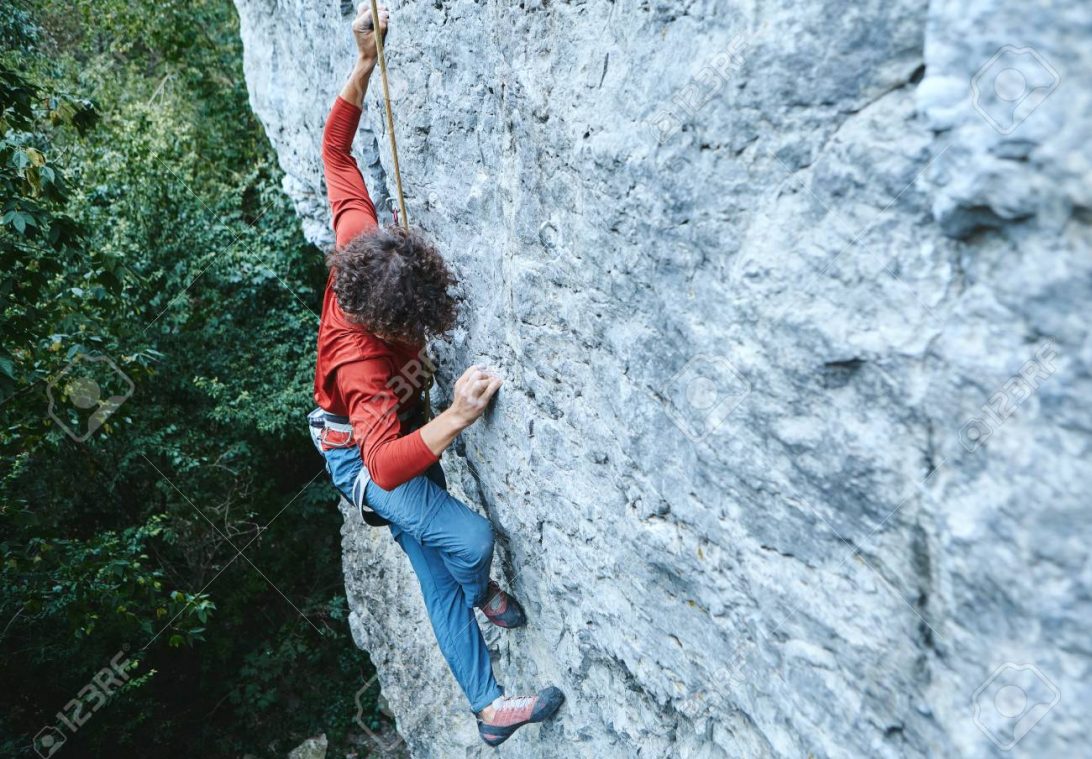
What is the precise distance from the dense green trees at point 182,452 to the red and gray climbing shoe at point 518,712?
2.93m

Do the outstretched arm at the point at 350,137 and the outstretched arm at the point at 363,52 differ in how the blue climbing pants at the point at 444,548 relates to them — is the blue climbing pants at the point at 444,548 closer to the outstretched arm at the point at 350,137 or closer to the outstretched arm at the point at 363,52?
the outstretched arm at the point at 350,137

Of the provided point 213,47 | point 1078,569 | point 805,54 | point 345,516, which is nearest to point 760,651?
point 1078,569

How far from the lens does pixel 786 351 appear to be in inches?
66.4

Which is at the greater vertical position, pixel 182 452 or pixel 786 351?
pixel 786 351

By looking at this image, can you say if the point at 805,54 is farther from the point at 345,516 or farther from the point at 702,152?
the point at 345,516

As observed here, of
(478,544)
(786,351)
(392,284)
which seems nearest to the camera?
(786,351)

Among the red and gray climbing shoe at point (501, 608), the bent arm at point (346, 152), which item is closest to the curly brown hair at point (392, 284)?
the bent arm at point (346, 152)

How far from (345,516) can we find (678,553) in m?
4.07

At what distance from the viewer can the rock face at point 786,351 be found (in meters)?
1.23

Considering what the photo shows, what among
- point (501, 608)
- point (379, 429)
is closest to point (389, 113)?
point (379, 429)

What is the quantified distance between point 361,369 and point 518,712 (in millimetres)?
1538

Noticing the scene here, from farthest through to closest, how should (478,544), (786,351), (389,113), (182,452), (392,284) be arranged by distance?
(182,452) < (389,113) < (478,544) < (392,284) < (786,351)

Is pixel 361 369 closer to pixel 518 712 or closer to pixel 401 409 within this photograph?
pixel 401 409

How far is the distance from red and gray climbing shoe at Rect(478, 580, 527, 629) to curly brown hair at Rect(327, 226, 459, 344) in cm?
113
